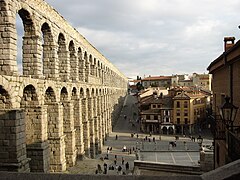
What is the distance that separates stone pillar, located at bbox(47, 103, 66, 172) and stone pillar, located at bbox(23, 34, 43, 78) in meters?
3.81

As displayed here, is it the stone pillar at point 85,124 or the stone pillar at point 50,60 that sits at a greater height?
the stone pillar at point 50,60

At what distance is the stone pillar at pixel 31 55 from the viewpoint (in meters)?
16.4

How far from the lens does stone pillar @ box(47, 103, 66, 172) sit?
64.8 feet

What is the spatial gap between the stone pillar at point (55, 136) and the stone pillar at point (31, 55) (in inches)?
150

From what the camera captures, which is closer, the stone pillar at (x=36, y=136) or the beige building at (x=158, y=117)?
the stone pillar at (x=36, y=136)

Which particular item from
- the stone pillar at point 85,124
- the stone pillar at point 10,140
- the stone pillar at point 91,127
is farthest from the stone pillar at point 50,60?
the stone pillar at point 91,127

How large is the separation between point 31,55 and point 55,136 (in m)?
6.48

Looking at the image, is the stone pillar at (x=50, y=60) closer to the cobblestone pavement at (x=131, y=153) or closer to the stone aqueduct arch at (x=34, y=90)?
the stone aqueduct arch at (x=34, y=90)

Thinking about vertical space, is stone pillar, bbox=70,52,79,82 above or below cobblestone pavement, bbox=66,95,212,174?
above

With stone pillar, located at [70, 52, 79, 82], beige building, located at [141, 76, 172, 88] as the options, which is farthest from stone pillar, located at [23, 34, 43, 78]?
beige building, located at [141, 76, 172, 88]

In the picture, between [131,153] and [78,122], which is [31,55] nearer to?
[78,122]

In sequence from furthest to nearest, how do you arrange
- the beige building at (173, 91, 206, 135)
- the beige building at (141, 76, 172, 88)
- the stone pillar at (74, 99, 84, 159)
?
1. the beige building at (141, 76, 172, 88)
2. the beige building at (173, 91, 206, 135)
3. the stone pillar at (74, 99, 84, 159)

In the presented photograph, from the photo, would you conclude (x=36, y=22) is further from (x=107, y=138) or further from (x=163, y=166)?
(x=107, y=138)

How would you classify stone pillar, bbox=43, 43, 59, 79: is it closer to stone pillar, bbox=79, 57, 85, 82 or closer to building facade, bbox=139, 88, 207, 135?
stone pillar, bbox=79, 57, 85, 82
